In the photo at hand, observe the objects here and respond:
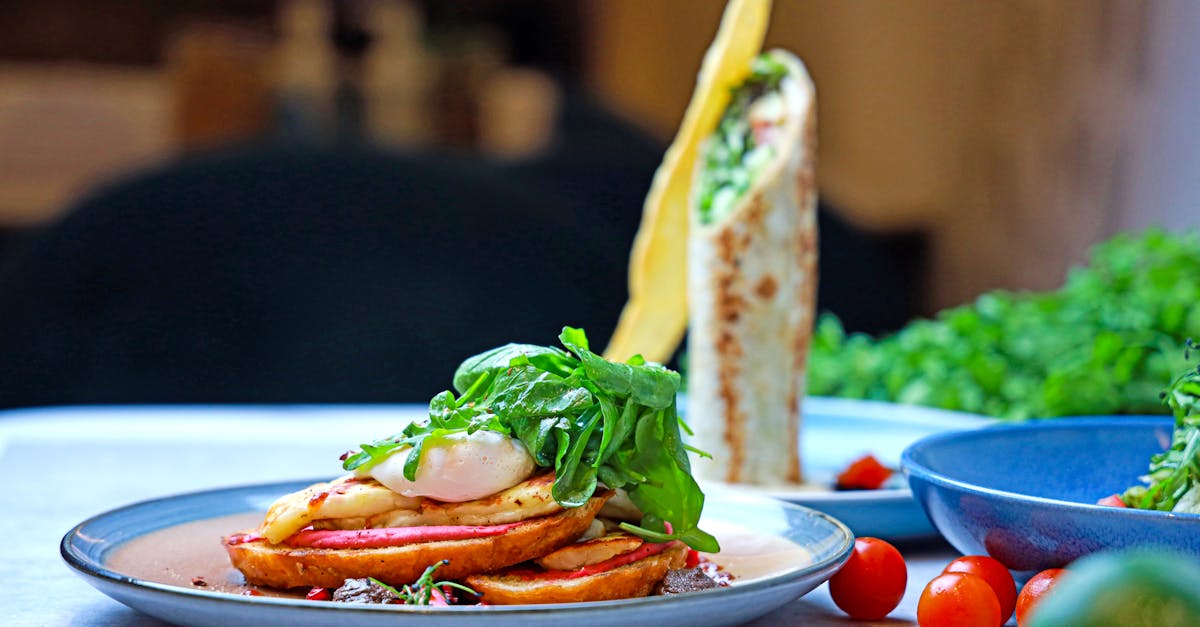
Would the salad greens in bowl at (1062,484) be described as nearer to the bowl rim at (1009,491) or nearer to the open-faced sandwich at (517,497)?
the bowl rim at (1009,491)

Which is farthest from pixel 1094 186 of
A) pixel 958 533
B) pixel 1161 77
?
pixel 958 533

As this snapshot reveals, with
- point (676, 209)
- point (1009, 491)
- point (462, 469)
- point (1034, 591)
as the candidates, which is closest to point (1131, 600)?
point (1034, 591)

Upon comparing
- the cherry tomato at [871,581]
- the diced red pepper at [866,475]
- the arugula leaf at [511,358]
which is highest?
the arugula leaf at [511,358]

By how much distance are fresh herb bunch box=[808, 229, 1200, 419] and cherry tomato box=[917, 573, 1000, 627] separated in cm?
78

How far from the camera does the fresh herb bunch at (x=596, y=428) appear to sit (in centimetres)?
80

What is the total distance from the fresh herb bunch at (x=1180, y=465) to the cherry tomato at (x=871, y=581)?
0.54 ft

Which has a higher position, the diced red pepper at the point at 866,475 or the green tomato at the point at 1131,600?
the green tomato at the point at 1131,600

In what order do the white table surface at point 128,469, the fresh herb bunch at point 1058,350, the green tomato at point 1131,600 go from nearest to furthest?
the green tomato at point 1131,600 < the white table surface at point 128,469 < the fresh herb bunch at point 1058,350

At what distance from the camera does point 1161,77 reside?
9.32 feet

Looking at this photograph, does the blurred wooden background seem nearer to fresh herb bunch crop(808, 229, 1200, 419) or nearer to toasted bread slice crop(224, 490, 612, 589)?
fresh herb bunch crop(808, 229, 1200, 419)

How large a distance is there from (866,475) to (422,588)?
0.55m

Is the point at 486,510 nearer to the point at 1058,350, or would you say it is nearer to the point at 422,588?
the point at 422,588

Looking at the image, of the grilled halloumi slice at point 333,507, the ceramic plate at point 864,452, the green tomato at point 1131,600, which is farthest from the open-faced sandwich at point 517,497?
the green tomato at point 1131,600

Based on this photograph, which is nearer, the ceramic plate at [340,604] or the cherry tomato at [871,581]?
the ceramic plate at [340,604]
